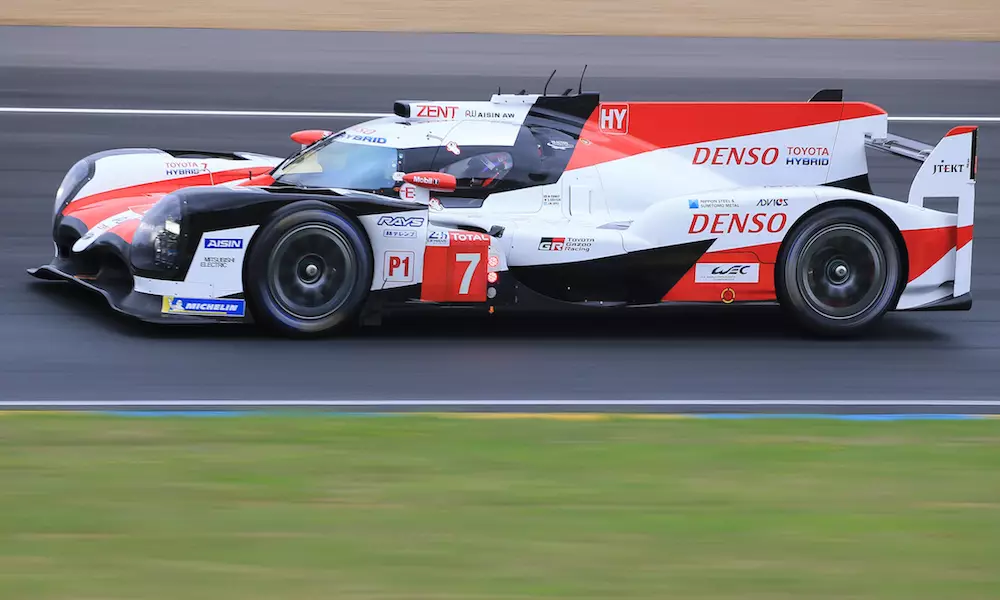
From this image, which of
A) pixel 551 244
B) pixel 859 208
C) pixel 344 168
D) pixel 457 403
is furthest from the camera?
pixel 344 168

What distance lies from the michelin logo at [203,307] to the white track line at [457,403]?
1.04m

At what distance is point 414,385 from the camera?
782 centimetres

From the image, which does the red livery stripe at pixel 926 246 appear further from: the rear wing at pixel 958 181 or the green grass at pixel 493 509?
the green grass at pixel 493 509

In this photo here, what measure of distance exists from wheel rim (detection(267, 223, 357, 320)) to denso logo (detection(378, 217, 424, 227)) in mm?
246

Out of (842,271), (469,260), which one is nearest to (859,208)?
(842,271)

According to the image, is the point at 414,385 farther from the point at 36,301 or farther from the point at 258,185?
the point at 36,301

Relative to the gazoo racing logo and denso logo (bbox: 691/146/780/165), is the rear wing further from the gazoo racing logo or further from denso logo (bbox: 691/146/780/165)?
the gazoo racing logo

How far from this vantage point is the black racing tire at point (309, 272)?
8344mm

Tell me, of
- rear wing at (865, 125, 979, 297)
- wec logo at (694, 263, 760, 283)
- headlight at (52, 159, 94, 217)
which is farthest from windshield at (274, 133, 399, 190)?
rear wing at (865, 125, 979, 297)

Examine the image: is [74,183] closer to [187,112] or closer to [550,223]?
[550,223]

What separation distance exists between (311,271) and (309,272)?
13mm

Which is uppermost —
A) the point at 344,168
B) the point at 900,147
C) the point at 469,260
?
the point at 900,147

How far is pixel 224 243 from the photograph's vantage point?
831 centimetres

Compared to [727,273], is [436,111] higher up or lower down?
higher up
